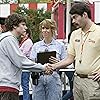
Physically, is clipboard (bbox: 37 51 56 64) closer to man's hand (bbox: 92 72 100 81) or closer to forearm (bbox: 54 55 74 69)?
forearm (bbox: 54 55 74 69)

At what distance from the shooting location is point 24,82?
7.46 m

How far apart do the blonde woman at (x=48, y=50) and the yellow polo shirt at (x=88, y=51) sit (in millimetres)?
1061

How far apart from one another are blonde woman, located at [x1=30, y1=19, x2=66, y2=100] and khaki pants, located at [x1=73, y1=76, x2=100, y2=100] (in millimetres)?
960

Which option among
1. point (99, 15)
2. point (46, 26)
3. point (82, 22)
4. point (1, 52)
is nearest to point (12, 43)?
point (1, 52)

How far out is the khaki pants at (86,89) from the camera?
471cm

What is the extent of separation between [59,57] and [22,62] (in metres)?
1.09

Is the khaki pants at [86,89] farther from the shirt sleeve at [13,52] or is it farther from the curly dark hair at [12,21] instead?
the curly dark hair at [12,21]

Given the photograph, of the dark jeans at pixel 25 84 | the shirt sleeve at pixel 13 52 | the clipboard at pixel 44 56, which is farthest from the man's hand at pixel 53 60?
the dark jeans at pixel 25 84

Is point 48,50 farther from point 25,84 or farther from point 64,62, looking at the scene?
point 25,84

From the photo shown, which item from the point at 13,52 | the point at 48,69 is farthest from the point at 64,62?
the point at 13,52

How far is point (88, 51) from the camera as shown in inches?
187

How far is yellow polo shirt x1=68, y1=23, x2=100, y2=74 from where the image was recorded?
15.5ft

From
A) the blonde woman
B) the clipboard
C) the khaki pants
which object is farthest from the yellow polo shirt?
the blonde woman

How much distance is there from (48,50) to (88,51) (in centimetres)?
129
